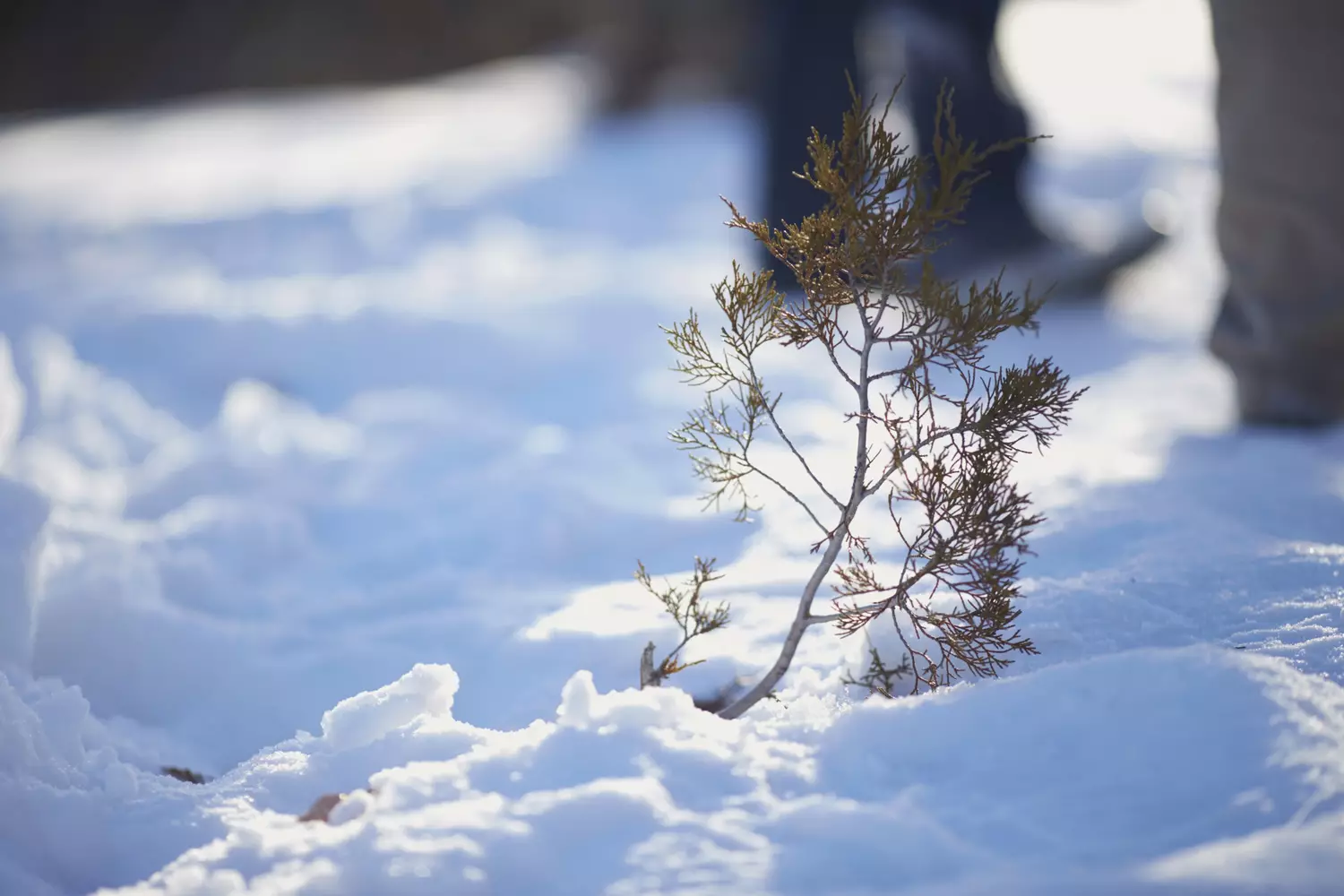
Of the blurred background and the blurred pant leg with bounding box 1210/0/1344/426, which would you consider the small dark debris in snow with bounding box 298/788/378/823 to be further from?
the blurred background

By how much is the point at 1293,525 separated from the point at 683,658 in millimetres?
1743

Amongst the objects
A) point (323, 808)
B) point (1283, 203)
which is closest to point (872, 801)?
point (323, 808)

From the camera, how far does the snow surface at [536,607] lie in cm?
196

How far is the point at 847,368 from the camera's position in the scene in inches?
213

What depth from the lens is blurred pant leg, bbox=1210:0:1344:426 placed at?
154 inches

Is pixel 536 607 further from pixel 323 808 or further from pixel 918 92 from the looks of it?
pixel 918 92

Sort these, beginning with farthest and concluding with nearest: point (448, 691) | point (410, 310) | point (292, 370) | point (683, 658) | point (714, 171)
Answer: point (714, 171), point (410, 310), point (292, 370), point (683, 658), point (448, 691)

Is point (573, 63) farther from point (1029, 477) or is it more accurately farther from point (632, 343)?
point (1029, 477)

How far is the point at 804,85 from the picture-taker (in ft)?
21.0

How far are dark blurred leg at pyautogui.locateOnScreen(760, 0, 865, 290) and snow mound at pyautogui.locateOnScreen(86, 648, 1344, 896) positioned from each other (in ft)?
14.4

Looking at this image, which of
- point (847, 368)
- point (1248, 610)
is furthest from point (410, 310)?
point (1248, 610)

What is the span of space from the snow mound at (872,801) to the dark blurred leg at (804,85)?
440cm

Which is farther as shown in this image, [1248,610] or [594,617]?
[594,617]

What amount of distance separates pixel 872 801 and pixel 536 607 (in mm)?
1607
